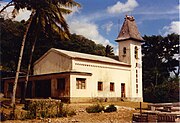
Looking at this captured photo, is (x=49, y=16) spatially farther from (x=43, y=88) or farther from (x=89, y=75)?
(x=43, y=88)

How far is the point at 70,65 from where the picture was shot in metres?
25.8

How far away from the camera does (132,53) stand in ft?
109

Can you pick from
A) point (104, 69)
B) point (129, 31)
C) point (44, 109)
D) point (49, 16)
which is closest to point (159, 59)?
point (129, 31)

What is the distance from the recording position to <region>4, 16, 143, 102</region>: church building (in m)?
25.0

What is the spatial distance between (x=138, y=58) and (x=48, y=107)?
20.9 meters

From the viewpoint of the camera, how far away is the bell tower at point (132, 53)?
32.6 metres

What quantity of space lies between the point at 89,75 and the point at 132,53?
890 centimetres

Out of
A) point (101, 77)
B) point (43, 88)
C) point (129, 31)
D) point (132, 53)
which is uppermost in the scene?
point (129, 31)

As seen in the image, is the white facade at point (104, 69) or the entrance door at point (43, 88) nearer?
the white facade at point (104, 69)

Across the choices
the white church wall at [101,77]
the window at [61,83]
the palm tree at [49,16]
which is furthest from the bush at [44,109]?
the window at [61,83]

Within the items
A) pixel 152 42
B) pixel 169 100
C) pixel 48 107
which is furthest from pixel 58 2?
pixel 152 42

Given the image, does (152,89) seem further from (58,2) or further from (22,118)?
(22,118)

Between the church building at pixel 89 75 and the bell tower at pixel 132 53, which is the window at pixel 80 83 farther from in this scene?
the bell tower at pixel 132 53

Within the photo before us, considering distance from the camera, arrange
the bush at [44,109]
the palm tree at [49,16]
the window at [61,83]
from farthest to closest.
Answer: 1. the window at [61,83]
2. the palm tree at [49,16]
3. the bush at [44,109]
